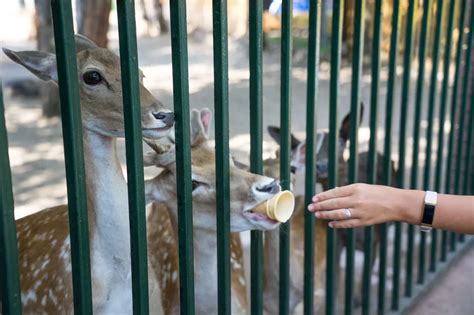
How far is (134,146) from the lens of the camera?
180 centimetres

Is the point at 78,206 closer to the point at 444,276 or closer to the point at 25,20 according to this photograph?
the point at 444,276

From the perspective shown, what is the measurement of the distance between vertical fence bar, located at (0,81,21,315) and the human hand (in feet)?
2.61

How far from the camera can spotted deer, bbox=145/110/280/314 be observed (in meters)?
2.22

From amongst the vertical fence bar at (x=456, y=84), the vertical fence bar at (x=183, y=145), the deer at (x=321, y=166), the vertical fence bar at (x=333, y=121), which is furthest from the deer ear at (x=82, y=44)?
the vertical fence bar at (x=456, y=84)

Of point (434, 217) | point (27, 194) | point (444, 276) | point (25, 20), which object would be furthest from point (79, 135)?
point (25, 20)

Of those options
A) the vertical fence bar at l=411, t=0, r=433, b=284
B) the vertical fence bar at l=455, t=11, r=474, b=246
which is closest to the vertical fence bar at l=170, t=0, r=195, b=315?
the vertical fence bar at l=411, t=0, r=433, b=284

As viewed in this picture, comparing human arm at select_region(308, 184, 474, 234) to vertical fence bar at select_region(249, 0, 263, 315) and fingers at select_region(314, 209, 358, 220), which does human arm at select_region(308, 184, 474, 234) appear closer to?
fingers at select_region(314, 209, 358, 220)

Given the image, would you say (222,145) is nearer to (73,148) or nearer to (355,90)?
(73,148)

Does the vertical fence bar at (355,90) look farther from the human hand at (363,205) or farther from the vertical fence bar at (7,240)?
the vertical fence bar at (7,240)

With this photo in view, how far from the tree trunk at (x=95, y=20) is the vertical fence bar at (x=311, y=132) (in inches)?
176

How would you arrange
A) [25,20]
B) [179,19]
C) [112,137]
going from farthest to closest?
1. [25,20]
2. [112,137]
3. [179,19]

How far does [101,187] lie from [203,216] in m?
0.40

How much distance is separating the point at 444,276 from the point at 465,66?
1234 mm

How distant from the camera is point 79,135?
169 centimetres
